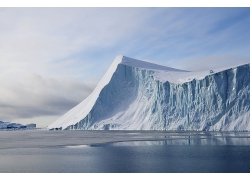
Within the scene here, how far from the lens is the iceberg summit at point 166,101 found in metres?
36.3

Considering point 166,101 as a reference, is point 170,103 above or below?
below

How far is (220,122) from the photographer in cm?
3612

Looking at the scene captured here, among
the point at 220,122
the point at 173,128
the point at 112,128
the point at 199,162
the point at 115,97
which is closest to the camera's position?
the point at 199,162

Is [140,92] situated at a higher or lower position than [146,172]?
higher

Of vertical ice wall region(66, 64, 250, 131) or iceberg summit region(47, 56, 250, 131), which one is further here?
iceberg summit region(47, 56, 250, 131)

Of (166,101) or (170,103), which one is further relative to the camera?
(166,101)

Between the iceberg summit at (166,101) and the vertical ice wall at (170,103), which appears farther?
the iceberg summit at (166,101)

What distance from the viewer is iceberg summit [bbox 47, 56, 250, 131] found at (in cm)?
3634

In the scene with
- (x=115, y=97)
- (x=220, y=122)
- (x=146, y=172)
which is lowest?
(x=146, y=172)

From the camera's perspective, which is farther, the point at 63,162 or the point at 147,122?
the point at 147,122

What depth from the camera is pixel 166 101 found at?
138 ft

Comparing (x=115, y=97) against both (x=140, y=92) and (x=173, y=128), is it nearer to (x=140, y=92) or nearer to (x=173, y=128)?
(x=140, y=92)

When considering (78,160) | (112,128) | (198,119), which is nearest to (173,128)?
(198,119)

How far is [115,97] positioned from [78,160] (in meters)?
37.9
